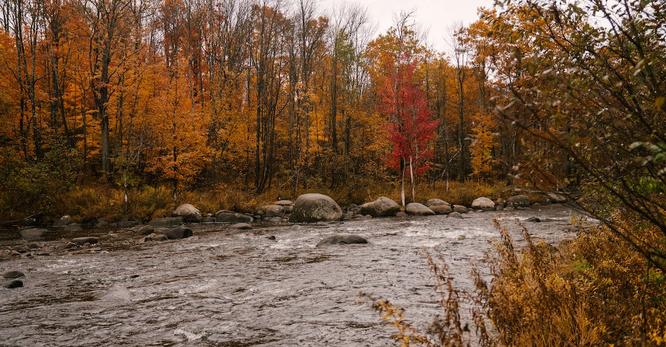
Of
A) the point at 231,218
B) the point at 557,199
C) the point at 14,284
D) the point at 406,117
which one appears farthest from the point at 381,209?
the point at 557,199

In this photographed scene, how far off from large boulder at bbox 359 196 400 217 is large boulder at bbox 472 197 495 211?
5403mm

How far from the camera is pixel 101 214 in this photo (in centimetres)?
1953

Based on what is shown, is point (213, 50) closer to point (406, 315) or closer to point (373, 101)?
point (373, 101)

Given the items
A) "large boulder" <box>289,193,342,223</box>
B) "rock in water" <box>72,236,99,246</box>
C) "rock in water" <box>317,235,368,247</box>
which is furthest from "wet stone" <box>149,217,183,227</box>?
"rock in water" <box>317,235,368,247</box>

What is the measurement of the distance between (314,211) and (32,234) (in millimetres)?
10996

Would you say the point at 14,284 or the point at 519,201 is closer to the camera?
the point at 14,284

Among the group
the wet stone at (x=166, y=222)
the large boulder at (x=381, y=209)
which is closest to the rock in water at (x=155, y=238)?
the wet stone at (x=166, y=222)

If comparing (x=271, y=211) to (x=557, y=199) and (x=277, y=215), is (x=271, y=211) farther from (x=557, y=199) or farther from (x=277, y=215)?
(x=557, y=199)

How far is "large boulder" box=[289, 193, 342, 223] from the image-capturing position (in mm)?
20484

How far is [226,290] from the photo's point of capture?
8.45m

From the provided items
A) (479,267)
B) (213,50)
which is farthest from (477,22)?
(479,267)

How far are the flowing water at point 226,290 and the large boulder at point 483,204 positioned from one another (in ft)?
32.6

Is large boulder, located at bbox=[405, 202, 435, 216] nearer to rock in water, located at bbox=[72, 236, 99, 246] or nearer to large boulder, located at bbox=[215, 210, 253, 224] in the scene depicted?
large boulder, located at bbox=[215, 210, 253, 224]

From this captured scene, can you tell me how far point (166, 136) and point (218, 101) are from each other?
4096 mm
